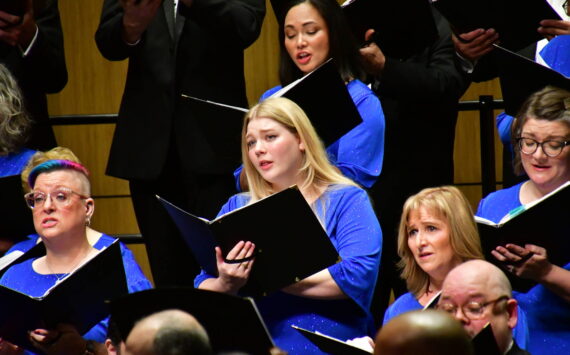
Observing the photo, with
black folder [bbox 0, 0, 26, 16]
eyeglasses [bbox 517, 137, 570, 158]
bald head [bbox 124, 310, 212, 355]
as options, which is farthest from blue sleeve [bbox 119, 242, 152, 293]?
bald head [bbox 124, 310, 212, 355]

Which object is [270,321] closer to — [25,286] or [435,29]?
[25,286]

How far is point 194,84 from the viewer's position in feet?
13.4

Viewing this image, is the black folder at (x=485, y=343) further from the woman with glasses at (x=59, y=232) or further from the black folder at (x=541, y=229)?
the woman with glasses at (x=59, y=232)

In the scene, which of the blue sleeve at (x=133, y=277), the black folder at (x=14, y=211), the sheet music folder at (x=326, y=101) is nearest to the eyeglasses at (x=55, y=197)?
the black folder at (x=14, y=211)

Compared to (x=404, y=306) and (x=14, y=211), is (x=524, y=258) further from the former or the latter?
(x=14, y=211)

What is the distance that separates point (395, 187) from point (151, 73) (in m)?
1.04

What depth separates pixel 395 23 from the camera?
12.8ft

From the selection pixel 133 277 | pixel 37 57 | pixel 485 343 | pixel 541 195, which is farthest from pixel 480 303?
pixel 37 57

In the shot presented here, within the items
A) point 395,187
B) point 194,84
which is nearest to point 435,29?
point 395,187

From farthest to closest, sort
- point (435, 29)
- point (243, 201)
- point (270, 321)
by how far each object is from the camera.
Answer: point (435, 29)
point (243, 201)
point (270, 321)

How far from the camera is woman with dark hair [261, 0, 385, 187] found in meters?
3.79

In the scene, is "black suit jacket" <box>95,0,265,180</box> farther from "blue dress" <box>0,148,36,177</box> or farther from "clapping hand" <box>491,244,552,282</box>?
"clapping hand" <box>491,244,552,282</box>

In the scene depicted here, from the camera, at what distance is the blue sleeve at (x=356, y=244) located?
3238 mm

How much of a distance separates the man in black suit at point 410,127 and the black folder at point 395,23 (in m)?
0.06
